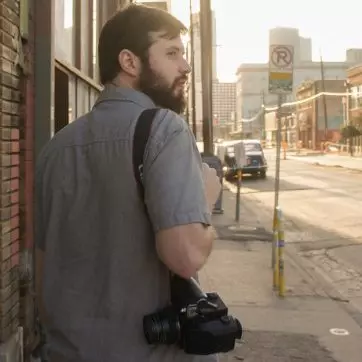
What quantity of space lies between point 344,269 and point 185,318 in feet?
24.4

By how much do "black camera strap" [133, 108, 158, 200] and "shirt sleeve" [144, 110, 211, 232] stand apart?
0.02 m

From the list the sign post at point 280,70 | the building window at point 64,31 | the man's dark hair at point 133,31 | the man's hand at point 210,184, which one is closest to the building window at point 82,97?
the building window at point 64,31

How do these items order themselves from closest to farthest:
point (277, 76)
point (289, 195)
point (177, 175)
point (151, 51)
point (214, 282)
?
1. point (177, 175)
2. point (151, 51)
3. point (214, 282)
4. point (277, 76)
5. point (289, 195)

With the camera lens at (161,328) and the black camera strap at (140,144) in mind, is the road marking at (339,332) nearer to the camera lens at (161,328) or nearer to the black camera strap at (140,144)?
the camera lens at (161,328)

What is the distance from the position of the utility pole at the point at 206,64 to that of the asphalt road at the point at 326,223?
263 centimetres

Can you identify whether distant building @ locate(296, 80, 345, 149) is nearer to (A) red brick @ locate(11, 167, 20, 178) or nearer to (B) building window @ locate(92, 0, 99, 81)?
(B) building window @ locate(92, 0, 99, 81)

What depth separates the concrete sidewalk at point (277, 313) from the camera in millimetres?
4949

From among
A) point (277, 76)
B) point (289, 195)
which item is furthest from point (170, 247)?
point (289, 195)

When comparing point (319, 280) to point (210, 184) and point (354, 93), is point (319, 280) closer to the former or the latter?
point (210, 184)

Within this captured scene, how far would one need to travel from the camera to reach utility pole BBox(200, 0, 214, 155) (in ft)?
39.2

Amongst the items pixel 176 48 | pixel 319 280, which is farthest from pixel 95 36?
pixel 176 48

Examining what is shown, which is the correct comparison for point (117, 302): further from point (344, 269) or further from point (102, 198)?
point (344, 269)

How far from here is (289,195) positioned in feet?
65.1

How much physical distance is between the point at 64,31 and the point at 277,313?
142 inches
